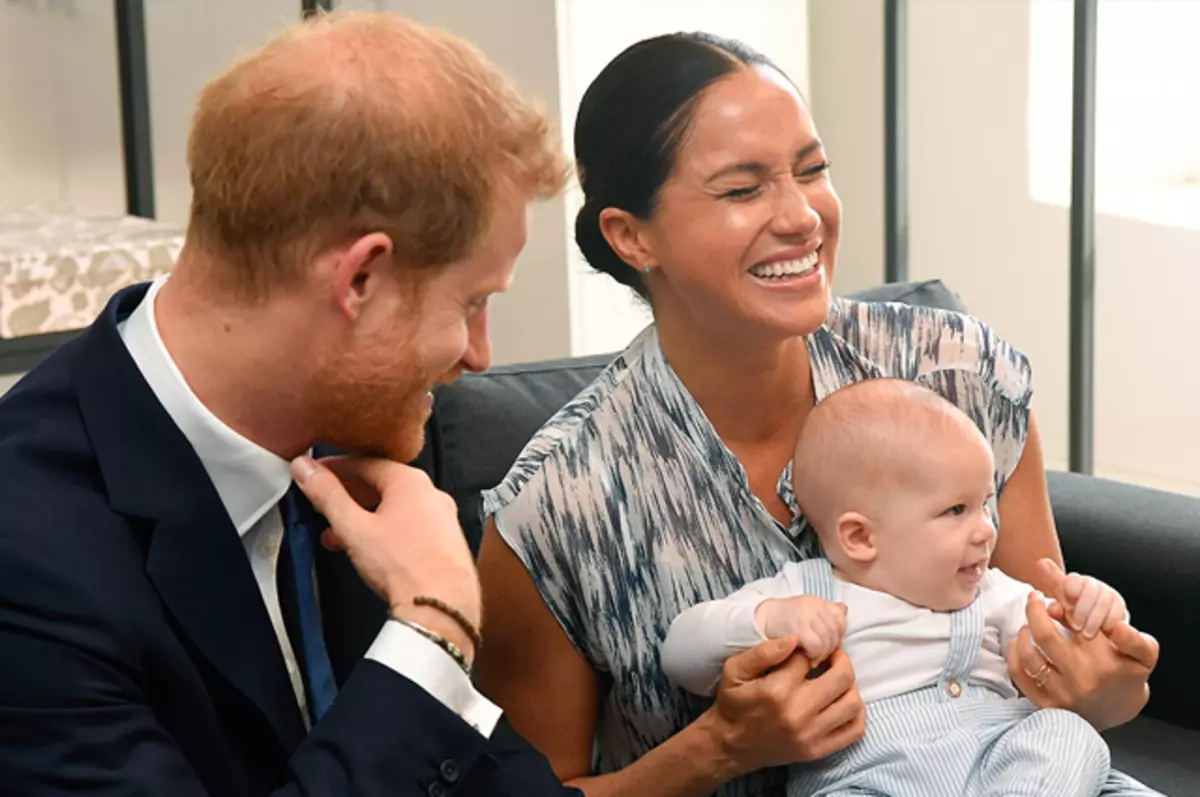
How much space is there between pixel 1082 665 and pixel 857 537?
256 mm

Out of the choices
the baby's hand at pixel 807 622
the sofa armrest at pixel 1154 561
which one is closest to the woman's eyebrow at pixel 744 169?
the baby's hand at pixel 807 622

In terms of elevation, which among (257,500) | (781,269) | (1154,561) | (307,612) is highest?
(781,269)

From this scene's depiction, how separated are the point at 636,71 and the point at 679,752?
2.43ft

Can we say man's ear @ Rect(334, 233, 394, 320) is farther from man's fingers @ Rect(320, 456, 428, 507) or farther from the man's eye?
the man's eye

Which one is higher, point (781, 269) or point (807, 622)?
point (781, 269)

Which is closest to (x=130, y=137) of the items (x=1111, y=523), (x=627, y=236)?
(x=627, y=236)

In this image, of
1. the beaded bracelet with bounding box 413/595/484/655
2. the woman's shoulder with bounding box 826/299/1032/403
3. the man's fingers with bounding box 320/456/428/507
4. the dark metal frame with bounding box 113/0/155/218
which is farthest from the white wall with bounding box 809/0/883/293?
the beaded bracelet with bounding box 413/595/484/655

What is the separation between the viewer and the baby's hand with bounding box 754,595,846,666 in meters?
1.54

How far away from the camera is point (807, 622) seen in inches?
60.5

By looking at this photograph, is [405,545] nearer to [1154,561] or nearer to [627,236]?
[627,236]

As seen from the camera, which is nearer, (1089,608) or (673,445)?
(1089,608)

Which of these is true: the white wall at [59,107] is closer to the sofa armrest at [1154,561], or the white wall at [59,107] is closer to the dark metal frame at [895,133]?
the dark metal frame at [895,133]

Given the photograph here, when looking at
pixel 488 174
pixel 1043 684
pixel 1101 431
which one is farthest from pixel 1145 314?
pixel 488 174

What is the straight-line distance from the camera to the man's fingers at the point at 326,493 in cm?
129
